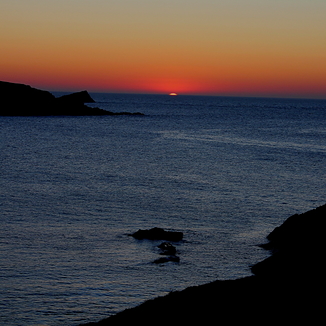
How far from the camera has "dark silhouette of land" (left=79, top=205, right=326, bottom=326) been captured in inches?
468

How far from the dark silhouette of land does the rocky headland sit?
138 m

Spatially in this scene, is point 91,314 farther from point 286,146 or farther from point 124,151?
point 286,146

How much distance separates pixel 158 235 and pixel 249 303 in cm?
1049

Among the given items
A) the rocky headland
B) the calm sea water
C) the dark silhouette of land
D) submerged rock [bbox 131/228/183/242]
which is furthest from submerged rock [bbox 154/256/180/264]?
the rocky headland

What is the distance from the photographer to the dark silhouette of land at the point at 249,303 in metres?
11.9

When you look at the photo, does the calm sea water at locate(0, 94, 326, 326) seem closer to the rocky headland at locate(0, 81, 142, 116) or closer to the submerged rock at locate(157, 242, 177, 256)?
the submerged rock at locate(157, 242, 177, 256)

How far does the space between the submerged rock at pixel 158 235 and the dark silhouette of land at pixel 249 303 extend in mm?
7037

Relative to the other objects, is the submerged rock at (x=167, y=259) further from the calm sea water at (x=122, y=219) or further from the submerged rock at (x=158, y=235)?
the submerged rock at (x=158, y=235)

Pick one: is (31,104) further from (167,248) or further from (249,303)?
(249,303)

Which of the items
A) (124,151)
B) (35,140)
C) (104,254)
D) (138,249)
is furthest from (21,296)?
(35,140)

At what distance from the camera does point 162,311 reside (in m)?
12.5

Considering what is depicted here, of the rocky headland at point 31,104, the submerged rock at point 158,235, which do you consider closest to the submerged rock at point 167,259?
the submerged rock at point 158,235

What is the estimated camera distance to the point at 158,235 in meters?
22.9

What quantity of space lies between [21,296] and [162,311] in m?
5.83
